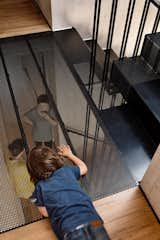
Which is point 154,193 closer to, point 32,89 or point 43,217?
point 43,217

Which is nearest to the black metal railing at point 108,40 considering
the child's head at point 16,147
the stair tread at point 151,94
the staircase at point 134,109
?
the staircase at point 134,109

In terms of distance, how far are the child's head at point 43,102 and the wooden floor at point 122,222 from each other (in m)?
0.90

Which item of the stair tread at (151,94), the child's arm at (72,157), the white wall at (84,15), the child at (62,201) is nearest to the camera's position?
the child at (62,201)

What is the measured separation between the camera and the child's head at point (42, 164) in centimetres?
125

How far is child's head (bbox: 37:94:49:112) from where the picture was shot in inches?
79.9

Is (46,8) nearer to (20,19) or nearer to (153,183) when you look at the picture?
(20,19)

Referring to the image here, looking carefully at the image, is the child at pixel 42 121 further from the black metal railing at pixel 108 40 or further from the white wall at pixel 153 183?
the white wall at pixel 153 183

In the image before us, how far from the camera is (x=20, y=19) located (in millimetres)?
2830

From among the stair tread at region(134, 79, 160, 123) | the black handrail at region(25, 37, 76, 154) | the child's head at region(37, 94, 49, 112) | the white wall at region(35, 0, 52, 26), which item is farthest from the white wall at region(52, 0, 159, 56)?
the stair tread at region(134, 79, 160, 123)

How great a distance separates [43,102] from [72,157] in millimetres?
Answer: 668

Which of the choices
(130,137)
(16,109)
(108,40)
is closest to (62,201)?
(130,137)

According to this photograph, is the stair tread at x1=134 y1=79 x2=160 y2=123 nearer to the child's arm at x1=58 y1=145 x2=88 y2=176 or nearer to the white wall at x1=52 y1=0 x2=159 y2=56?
the child's arm at x1=58 y1=145 x2=88 y2=176

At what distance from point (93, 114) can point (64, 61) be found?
0.76 metres

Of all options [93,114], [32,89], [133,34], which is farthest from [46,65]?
[133,34]
